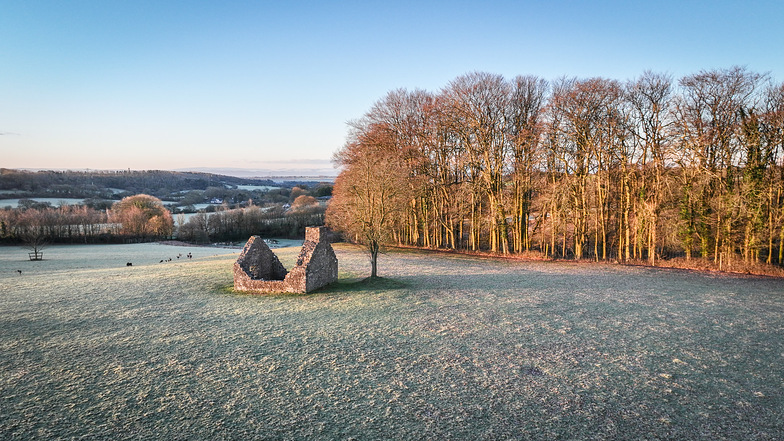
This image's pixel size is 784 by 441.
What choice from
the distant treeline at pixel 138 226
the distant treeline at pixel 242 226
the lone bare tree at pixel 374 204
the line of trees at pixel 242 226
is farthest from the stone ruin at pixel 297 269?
the line of trees at pixel 242 226

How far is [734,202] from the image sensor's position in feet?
75.4

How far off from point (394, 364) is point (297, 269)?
31.7 feet

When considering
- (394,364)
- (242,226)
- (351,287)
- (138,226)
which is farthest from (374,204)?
(138,226)

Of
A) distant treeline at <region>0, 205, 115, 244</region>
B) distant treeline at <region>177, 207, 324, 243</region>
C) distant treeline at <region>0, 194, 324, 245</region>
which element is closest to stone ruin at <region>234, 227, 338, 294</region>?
distant treeline at <region>0, 194, 324, 245</region>

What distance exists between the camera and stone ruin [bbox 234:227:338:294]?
61.9 feet

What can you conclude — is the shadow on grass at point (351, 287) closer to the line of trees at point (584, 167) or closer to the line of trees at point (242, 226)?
the line of trees at point (584, 167)

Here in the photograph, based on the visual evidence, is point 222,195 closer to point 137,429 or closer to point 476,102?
point 476,102

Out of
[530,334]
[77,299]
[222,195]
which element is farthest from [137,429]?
[222,195]

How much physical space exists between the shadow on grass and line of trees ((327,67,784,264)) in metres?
2.52

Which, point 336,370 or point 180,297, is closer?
point 336,370

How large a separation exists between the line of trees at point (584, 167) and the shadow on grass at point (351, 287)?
252cm

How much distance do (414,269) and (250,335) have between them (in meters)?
14.8

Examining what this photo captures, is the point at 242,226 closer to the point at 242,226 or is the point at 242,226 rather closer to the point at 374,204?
the point at 242,226

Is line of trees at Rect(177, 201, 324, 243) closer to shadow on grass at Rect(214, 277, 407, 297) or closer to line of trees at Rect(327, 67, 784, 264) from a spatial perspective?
line of trees at Rect(327, 67, 784, 264)
